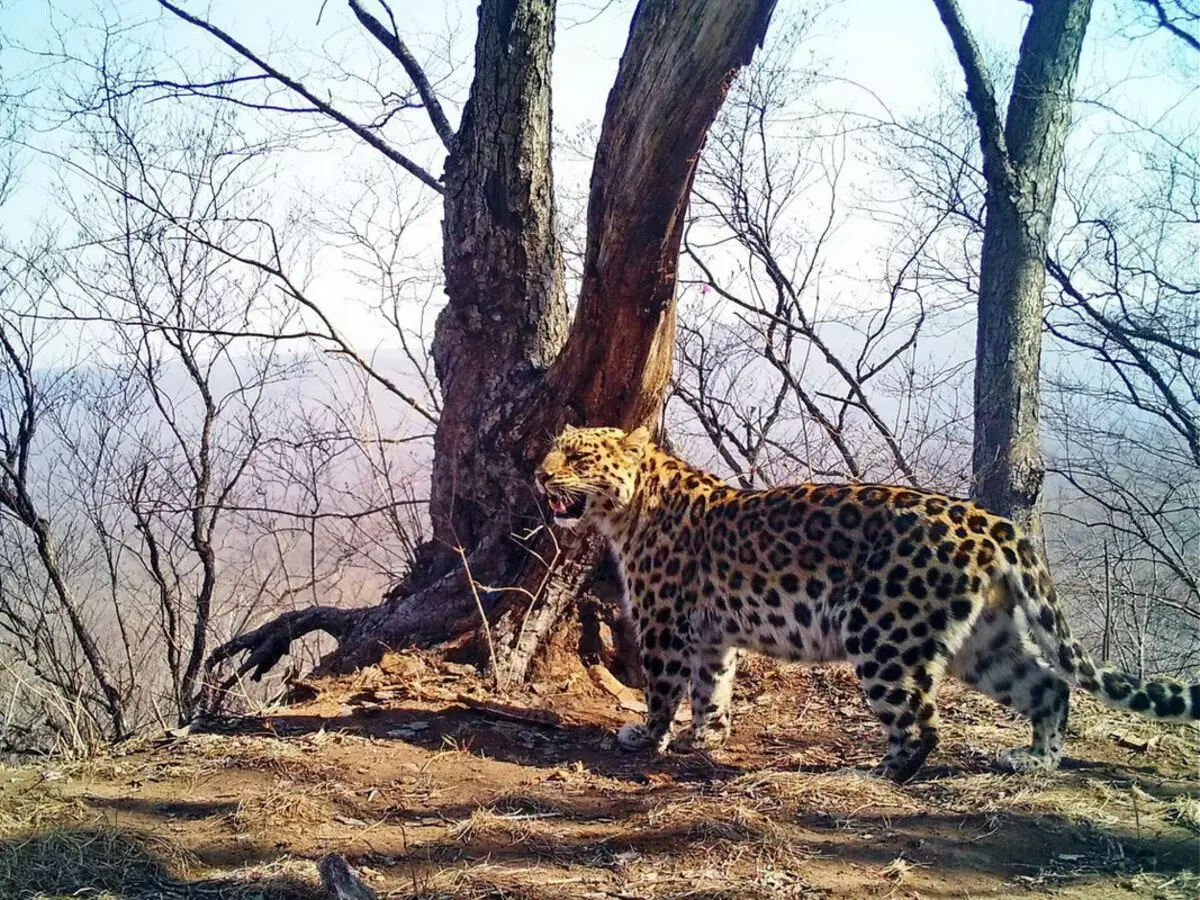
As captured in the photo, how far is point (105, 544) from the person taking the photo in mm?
14492

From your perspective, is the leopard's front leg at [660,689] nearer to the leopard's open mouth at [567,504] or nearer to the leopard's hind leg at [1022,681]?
the leopard's open mouth at [567,504]

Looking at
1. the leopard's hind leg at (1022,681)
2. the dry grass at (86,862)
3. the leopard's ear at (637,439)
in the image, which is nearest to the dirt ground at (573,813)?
the dry grass at (86,862)

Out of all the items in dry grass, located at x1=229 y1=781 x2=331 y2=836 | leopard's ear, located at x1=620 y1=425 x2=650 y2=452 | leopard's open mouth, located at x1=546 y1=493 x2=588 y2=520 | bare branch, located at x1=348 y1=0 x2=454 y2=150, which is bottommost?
dry grass, located at x1=229 y1=781 x2=331 y2=836

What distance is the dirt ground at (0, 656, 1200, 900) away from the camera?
4215 millimetres

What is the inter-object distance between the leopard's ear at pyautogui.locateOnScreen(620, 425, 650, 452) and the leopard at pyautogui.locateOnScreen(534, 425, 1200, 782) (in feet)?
0.04

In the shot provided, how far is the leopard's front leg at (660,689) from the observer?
21.1 feet

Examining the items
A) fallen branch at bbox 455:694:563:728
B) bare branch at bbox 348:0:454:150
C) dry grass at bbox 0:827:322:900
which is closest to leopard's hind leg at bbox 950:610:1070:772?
fallen branch at bbox 455:694:563:728

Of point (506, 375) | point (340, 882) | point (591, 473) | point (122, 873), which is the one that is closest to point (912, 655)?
point (591, 473)

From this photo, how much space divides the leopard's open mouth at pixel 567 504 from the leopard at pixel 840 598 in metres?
0.01

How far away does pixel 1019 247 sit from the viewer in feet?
28.8

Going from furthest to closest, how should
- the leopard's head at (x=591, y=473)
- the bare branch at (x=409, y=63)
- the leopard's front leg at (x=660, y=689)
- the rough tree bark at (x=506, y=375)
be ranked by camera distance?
the bare branch at (x=409, y=63) < the rough tree bark at (x=506, y=375) < the leopard's head at (x=591, y=473) < the leopard's front leg at (x=660, y=689)

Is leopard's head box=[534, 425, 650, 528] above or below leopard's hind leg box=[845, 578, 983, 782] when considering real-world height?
above

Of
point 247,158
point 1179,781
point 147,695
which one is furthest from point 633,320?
point 147,695

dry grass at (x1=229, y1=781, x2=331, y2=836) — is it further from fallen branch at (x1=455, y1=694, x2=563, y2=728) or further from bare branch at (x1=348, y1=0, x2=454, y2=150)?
bare branch at (x1=348, y1=0, x2=454, y2=150)
